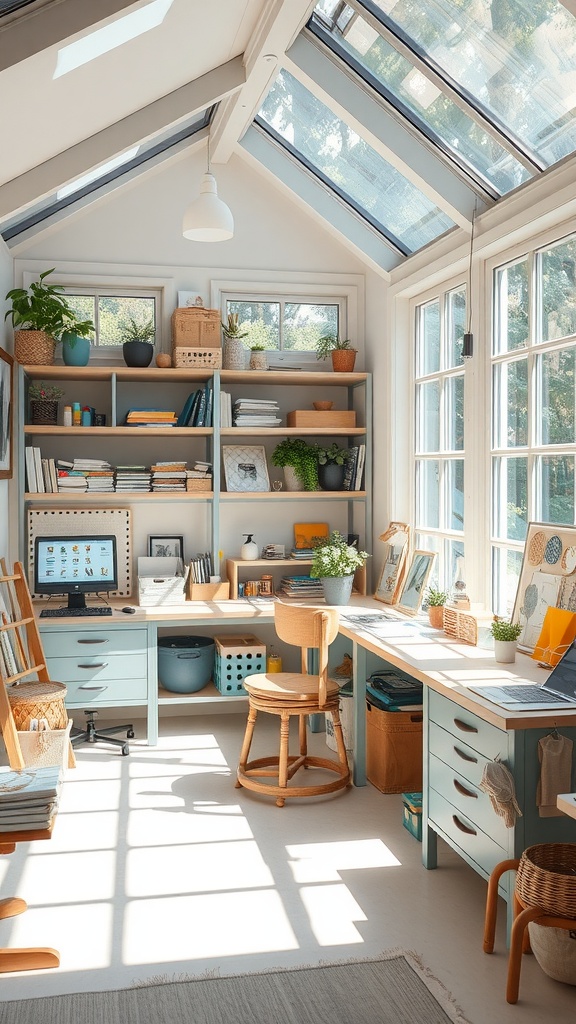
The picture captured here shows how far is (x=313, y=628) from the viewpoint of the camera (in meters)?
3.94

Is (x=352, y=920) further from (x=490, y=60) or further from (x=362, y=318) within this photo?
(x=362, y=318)

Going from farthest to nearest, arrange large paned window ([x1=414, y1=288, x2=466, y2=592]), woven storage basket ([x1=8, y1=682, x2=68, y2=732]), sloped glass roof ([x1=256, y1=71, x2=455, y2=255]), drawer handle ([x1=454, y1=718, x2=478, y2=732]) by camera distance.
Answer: sloped glass roof ([x1=256, y1=71, x2=455, y2=255])
large paned window ([x1=414, y1=288, x2=466, y2=592])
woven storage basket ([x1=8, y1=682, x2=68, y2=732])
drawer handle ([x1=454, y1=718, x2=478, y2=732])

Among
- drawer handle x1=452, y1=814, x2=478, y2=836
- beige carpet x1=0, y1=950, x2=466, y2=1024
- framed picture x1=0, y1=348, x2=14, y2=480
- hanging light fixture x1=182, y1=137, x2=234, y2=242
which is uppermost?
hanging light fixture x1=182, y1=137, x2=234, y2=242

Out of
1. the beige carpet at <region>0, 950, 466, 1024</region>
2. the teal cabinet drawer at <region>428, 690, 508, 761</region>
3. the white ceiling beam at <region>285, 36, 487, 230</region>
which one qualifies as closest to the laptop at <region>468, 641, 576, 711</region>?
the teal cabinet drawer at <region>428, 690, 508, 761</region>

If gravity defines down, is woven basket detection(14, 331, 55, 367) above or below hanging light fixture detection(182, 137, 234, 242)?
below

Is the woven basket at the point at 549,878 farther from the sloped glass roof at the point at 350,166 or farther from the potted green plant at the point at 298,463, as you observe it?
the potted green plant at the point at 298,463

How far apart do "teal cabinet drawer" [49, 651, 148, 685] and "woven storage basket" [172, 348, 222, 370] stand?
1677 mm

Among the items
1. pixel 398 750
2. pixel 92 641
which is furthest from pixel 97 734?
pixel 398 750

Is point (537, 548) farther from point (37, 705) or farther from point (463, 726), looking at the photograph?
point (37, 705)

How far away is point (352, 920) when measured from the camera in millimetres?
2895

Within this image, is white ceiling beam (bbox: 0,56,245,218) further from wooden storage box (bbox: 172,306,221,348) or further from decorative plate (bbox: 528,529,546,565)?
decorative plate (bbox: 528,529,546,565)

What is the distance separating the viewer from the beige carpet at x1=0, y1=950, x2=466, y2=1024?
7.77 feet

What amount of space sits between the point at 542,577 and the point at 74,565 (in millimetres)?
2760

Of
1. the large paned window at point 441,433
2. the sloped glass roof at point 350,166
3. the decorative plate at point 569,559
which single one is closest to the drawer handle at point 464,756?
the decorative plate at point 569,559
